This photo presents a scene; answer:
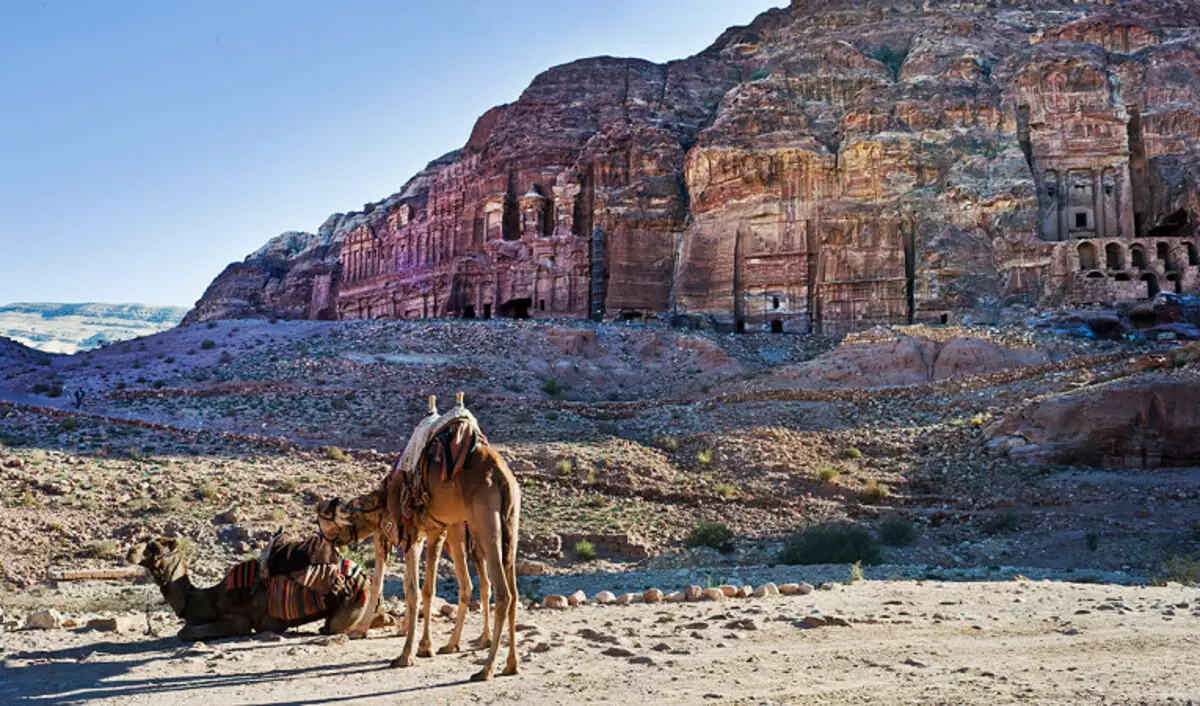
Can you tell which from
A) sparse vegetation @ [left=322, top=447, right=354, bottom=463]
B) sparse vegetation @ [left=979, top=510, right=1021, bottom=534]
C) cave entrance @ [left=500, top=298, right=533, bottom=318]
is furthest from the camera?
cave entrance @ [left=500, top=298, right=533, bottom=318]

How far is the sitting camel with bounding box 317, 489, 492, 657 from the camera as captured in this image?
734cm

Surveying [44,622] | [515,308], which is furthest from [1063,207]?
[44,622]

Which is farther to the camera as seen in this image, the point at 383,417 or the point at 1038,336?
the point at 1038,336

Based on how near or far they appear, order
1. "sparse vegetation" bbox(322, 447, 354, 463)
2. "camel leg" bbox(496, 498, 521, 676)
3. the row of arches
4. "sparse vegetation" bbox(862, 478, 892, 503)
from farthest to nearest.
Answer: the row of arches, "sparse vegetation" bbox(322, 447, 354, 463), "sparse vegetation" bbox(862, 478, 892, 503), "camel leg" bbox(496, 498, 521, 676)

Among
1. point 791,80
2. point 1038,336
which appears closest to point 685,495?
point 1038,336

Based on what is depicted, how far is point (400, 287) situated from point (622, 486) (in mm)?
47264

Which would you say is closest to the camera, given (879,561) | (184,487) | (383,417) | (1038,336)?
(879,561)

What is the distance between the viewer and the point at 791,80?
52938 mm

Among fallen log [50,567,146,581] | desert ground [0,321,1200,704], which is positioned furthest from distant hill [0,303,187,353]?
fallen log [50,567,146,581]

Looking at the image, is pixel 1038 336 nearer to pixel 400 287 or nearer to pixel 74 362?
pixel 74 362

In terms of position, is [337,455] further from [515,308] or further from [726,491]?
[515,308]

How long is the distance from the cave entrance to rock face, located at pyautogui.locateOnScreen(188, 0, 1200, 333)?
21cm

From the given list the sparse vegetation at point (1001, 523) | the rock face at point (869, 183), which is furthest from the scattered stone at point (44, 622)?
the rock face at point (869, 183)

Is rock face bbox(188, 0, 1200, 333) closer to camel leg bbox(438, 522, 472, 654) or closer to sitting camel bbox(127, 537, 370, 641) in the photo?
camel leg bbox(438, 522, 472, 654)
